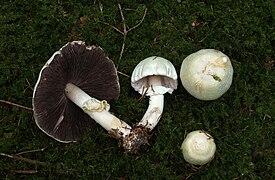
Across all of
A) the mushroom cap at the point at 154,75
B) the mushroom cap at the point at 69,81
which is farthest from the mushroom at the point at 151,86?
the mushroom cap at the point at 69,81

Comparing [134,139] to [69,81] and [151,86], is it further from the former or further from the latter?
[69,81]

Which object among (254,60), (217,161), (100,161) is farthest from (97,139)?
(254,60)

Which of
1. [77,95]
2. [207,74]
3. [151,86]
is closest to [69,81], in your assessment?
[77,95]

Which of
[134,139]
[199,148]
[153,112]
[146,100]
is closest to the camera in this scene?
[199,148]

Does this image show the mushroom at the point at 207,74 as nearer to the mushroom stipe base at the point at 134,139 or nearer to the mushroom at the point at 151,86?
the mushroom at the point at 151,86

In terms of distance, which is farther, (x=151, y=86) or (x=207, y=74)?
(x=151, y=86)

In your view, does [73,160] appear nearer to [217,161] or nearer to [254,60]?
[217,161]

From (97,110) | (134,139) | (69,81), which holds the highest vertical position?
(69,81)

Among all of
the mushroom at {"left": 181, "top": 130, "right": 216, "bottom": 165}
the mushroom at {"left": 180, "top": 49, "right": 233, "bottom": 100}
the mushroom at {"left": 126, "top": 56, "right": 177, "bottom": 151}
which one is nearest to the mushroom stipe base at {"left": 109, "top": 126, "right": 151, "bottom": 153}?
the mushroom at {"left": 126, "top": 56, "right": 177, "bottom": 151}
